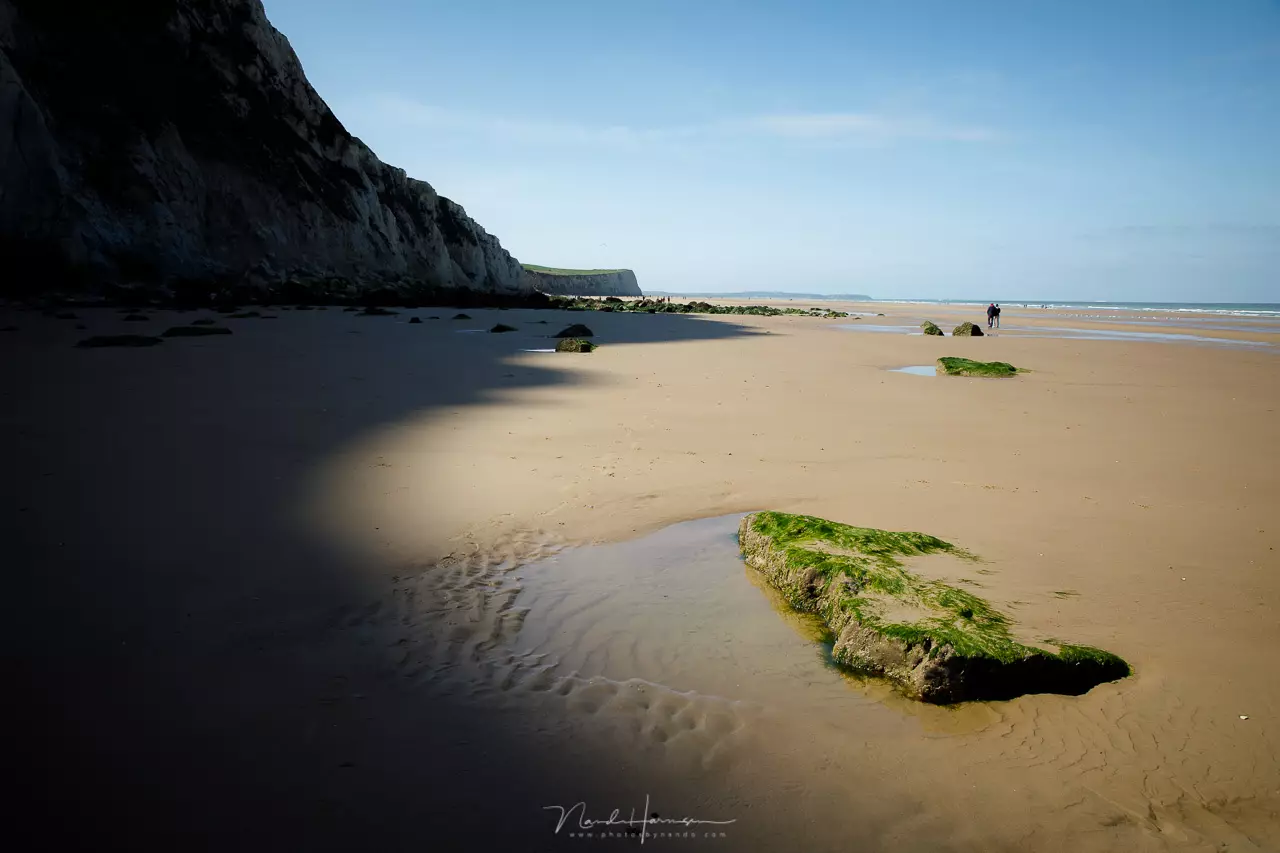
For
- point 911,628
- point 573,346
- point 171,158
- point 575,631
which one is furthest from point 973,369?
point 171,158

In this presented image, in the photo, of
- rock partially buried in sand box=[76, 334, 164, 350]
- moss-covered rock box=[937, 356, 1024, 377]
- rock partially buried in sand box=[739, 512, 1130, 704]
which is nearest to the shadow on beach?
rock partially buried in sand box=[739, 512, 1130, 704]

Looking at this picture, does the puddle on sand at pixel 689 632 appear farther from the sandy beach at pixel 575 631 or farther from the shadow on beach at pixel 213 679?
the shadow on beach at pixel 213 679

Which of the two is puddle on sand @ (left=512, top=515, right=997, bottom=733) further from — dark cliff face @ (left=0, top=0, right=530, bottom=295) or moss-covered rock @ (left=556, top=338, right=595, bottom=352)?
dark cliff face @ (left=0, top=0, right=530, bottom=295)

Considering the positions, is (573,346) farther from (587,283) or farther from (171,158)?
(587,283)

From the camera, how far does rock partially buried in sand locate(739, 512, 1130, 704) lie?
2662 mm

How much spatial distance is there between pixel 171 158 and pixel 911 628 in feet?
107

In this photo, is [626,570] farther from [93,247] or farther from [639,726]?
[93,247]

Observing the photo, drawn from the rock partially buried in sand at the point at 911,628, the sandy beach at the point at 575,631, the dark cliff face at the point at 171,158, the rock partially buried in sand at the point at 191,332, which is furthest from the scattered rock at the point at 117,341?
the dark cliff face at the point at 171,158

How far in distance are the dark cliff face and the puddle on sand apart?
77.7ft

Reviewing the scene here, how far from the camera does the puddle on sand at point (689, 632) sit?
8.84 ft

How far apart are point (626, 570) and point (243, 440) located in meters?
3.86

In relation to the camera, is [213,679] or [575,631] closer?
[213,679]

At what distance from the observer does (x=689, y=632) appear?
319cm

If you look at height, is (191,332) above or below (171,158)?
below
